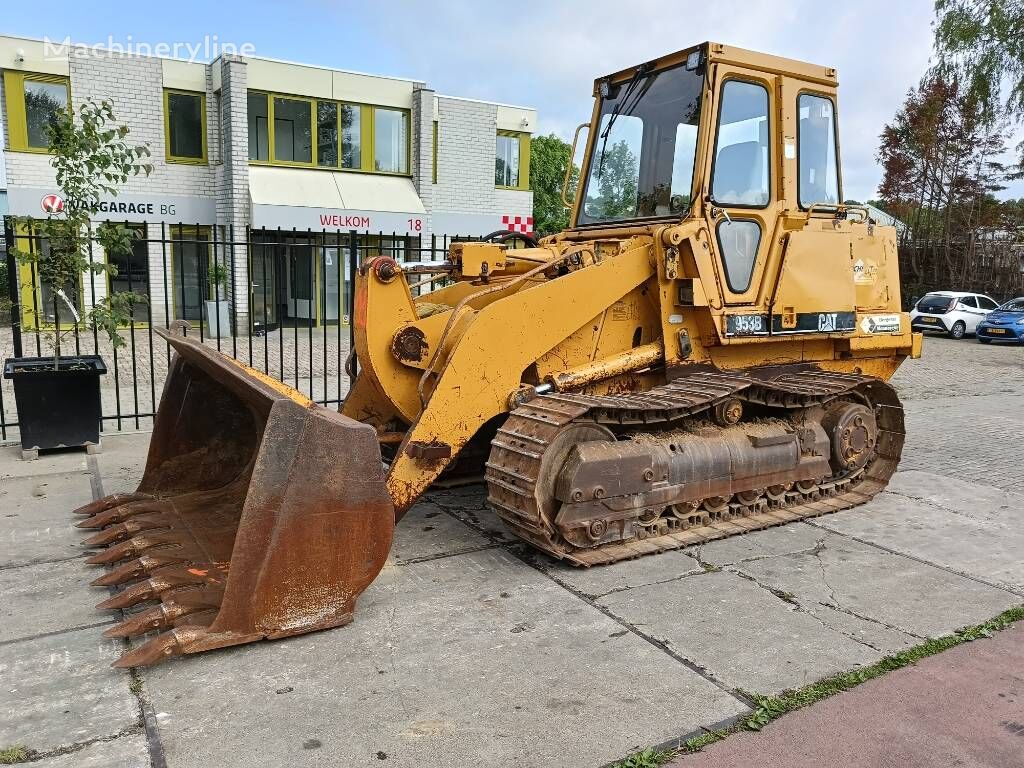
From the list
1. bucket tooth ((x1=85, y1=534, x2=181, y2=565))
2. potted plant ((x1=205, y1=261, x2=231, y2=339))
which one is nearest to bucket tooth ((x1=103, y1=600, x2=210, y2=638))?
bucket tooth ((x1=85, y1=534, x2=181, y2=565))

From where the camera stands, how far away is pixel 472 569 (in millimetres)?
4762

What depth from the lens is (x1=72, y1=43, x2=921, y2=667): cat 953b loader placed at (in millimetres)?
3787

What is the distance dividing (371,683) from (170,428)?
2.74 m

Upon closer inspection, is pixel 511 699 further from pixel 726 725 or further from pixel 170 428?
pixel 170 428

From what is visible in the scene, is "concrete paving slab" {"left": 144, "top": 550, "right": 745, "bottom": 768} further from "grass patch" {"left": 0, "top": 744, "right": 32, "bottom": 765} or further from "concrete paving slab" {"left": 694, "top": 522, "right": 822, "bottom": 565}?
"concrete paving slab" {"left": 694, "top": 522, "right": 822, "bottom": 565}

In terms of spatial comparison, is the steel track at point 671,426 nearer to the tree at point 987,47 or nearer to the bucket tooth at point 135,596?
the bucket tooth at point 135,596

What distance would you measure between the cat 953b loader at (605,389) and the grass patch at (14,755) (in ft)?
2.19

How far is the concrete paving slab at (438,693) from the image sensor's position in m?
3.01

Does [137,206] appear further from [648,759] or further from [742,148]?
[648,759]

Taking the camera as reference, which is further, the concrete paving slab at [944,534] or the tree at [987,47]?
the tree at [987,47]

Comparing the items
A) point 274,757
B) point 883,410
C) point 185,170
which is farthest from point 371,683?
point 185,170

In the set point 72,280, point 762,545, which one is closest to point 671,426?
point 762,545

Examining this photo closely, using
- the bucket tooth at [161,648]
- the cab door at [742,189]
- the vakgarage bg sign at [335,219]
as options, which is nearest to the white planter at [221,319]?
the vakgarage bg sign at [335,219]

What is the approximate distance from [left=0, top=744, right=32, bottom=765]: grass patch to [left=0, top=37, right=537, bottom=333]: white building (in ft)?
45.2
